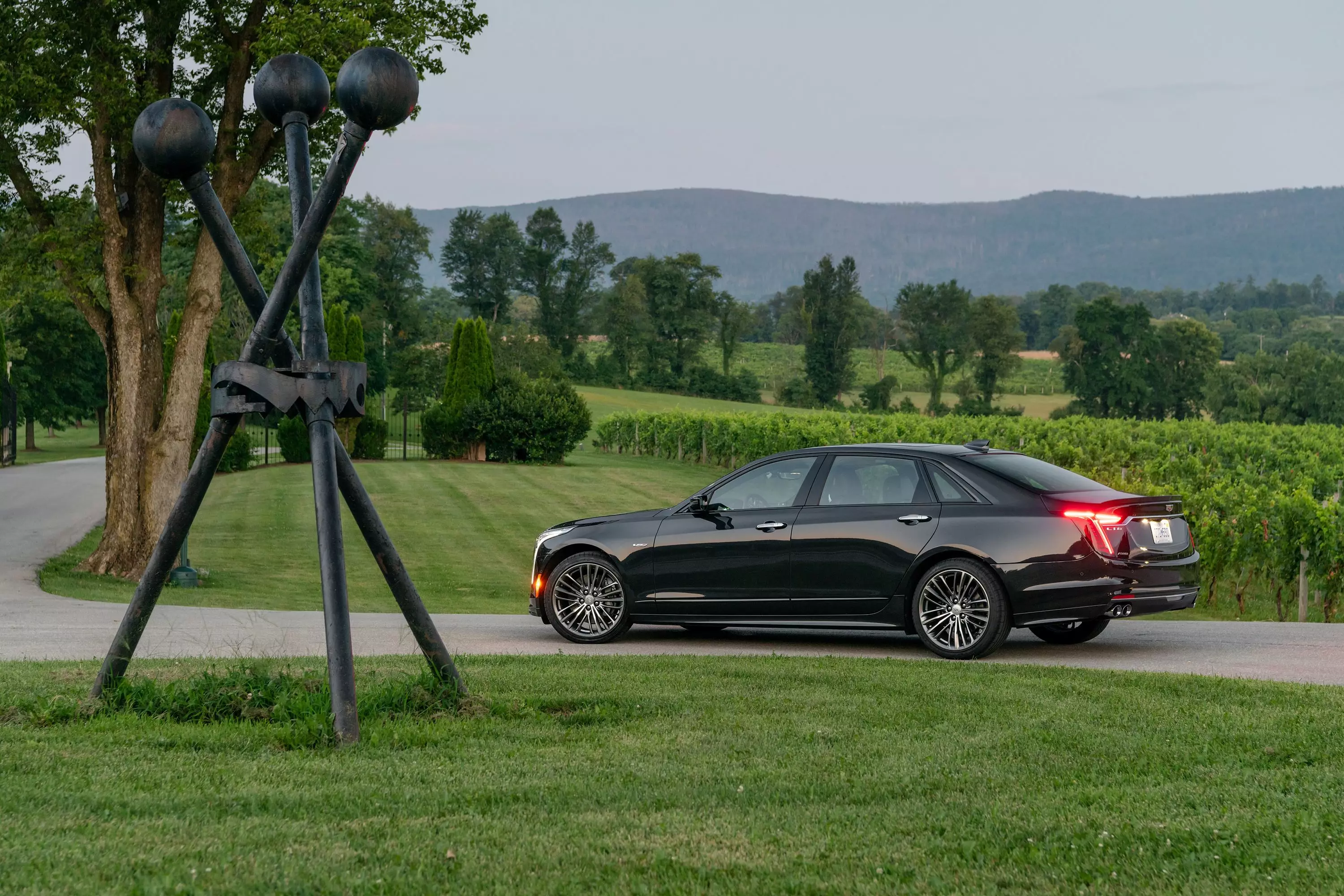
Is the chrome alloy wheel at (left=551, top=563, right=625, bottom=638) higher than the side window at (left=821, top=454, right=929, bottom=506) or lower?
lower

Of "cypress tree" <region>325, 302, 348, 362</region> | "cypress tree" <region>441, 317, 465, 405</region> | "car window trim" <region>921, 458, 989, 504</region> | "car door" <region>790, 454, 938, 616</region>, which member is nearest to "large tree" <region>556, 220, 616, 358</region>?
"cypress tree" <region>441, 317, 465, 405</region>

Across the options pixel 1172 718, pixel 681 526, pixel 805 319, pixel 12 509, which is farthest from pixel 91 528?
pixel 805 319

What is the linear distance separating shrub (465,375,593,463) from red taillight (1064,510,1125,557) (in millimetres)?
37282

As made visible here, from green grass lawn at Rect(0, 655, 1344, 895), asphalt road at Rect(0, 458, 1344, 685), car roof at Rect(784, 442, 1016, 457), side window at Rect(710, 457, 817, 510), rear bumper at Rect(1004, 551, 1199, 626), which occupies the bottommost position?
asphalt road at Rect(0, 458, 1344, 685)

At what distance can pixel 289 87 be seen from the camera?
7.66 m

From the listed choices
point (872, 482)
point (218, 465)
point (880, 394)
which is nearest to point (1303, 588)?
point (872, 482)

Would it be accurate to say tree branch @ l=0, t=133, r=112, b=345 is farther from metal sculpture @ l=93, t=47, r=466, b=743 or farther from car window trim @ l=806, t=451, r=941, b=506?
metal sculpture @ l=93, t=47, r=466, b=743

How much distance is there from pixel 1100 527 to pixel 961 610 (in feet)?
3.80

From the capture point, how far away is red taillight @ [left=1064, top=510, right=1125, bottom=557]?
1001 cm

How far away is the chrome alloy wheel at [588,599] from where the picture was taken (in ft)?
38.0

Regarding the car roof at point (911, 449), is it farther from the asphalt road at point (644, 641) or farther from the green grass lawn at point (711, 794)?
the green grass lawn at point (711, 794)

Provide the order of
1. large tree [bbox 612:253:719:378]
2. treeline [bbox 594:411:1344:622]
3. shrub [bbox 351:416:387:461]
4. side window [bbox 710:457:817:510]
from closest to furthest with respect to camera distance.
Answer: side window [bbox 710:457:817:510] → treeline [bbox 594:411:1344:622] → shrub [bbox 351:416:387:461] → large tree [bbox 612:253:719:378]

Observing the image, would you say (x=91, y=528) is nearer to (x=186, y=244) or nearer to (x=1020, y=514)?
(x=186, y=244)

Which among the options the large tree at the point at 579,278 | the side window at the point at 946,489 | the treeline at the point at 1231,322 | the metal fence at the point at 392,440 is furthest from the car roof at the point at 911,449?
the treeline at the point at 1231,322
